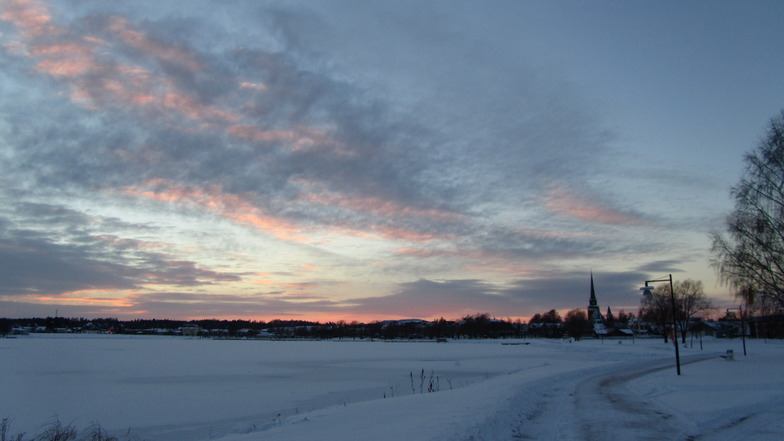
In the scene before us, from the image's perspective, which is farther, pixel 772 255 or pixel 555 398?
pixel 772 255

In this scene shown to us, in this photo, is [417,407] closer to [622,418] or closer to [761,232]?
[622,418]

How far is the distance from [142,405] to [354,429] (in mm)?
16344

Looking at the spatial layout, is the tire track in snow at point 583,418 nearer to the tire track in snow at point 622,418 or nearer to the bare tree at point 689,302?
the tire track in snow at point 622,418

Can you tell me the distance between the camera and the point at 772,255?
30812 millimetres

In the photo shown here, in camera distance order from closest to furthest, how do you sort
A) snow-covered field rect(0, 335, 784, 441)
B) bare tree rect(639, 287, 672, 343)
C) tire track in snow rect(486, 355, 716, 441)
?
tire track in snow rect(486, 355, 716, 441)
snow-covered field rect(0, 335, 784, 441)
bare tree rect(639, 287, 672, 343)

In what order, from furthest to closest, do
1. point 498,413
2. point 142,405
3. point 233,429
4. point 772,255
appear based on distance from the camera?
1. point 772,255
2. point 142,405
3. point 233,429
4. point 498,413

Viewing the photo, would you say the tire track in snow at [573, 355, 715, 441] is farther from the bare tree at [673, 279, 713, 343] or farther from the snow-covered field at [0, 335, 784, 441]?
the bare tree at [673, 279, 713, 343]

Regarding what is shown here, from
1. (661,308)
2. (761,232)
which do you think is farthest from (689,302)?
(761,232)

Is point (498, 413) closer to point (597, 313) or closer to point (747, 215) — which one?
point (747, 215)

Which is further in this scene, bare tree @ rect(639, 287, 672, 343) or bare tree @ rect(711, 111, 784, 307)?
bare tree @ rect(639, 287, 672, 343)

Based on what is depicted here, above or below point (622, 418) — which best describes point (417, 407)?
below

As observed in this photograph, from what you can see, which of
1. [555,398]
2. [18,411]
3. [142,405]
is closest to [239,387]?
[142,405]

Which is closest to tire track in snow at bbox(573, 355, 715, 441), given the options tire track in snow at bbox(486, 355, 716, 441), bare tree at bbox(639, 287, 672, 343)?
tire track in snow at bbox(486, 355, 716, 441)


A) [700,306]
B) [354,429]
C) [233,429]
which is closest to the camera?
[354,429]
